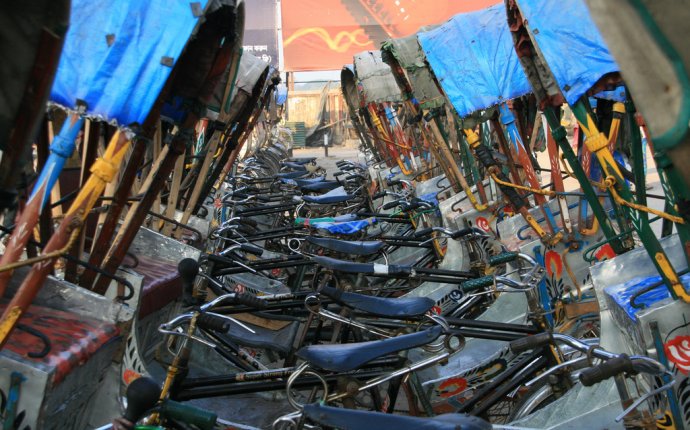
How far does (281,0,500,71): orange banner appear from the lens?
30.4 meters

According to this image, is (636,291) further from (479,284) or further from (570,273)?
(570,273)

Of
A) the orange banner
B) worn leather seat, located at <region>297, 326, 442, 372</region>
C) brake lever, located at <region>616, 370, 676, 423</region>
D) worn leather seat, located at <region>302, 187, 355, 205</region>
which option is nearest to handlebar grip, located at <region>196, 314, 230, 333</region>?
worn leather seat, located at <region>297, 326, 442, 372</region>

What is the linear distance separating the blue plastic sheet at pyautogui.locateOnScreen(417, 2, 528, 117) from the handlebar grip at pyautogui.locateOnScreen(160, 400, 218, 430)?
382cm

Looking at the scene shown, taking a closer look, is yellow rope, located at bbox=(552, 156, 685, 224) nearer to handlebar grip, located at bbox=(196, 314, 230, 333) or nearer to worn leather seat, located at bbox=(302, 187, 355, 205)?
handlebar grip, located at bbox=(196, 314, 230, 333)

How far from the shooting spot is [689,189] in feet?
4.13

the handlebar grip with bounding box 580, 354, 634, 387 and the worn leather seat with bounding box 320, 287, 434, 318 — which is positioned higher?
the worn leather seat with bounding box 320, 287, 434, 318

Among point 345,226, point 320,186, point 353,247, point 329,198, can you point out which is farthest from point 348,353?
point 320,186

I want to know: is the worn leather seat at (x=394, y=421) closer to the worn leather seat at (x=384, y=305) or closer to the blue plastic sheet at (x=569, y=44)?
the worn leather seat at (x=384, y=305)

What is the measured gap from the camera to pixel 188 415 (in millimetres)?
2531

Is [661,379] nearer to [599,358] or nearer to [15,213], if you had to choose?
[599,358]

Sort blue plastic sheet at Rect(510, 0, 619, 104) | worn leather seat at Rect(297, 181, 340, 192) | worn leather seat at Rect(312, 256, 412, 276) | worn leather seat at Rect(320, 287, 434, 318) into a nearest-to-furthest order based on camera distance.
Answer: blue plastic sheet at Rect(510, 0, 619, 104) → worn leather seat at Rect(320, 287, 434, 318) → worn leather seat at Rect(312, 256, 412, 276) → worn leather seat at Rect(297, 181, 340, 192)

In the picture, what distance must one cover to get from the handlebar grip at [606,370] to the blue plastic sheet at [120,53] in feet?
6.05

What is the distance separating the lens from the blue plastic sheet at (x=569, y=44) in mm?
3560

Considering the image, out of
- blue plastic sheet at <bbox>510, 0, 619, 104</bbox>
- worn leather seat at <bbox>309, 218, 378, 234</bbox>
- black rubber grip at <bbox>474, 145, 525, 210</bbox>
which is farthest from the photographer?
worn leather seat at <bbox>309, 218, 378, 234</bbox>
